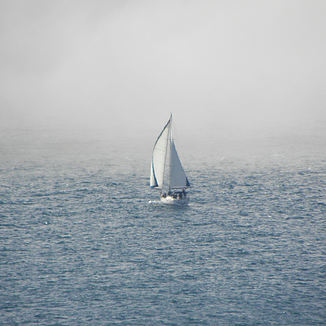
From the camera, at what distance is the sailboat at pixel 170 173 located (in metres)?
132

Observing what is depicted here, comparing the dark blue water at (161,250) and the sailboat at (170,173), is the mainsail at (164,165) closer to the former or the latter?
the sailboat at (170,173)

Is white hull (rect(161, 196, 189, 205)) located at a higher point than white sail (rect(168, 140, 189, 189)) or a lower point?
lower

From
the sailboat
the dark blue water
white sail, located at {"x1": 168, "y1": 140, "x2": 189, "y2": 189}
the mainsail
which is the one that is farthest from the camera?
white sail, located at {"x1": 168, "y1": 140, "x2": 189, "y2": 189}

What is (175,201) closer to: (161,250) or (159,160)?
(159,160)

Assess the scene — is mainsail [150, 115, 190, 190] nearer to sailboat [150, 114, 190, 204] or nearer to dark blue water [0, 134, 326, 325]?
sailboat [150, 114, 190, 204]

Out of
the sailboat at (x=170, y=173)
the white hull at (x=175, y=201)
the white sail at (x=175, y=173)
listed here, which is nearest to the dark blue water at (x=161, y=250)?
the white hull at (x=175, y=201)

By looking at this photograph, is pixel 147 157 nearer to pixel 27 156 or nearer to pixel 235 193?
pixel 27 156

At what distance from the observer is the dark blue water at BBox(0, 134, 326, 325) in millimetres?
84000

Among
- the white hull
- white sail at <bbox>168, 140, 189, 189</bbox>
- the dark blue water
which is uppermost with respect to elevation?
white sail at <bbox>168, 140, 189, 189</bbox>

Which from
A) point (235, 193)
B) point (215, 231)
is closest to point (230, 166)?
point (235, 193)

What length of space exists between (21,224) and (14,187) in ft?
107

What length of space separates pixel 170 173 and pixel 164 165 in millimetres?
3477

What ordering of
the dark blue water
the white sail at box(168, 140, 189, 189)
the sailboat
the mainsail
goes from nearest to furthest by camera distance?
1. the dark blue water
2. the mainsail
3. the sailboat
4. the white sail at box(168, 140, 189, 189)

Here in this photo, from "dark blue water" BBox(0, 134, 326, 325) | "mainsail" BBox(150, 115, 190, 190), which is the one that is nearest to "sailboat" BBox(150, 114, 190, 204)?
"mainsail" BBox(150, 115, 190, 190)
